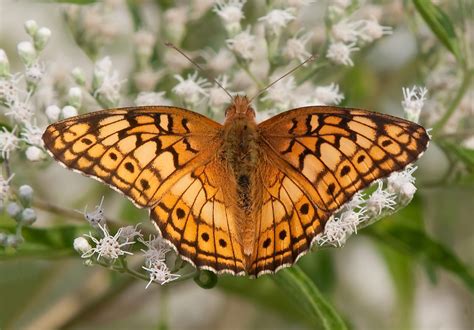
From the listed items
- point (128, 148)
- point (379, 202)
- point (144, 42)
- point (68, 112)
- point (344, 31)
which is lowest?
point (379, 202)

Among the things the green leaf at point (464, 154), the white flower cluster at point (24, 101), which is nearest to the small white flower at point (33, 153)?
the white flower cluster at point (24, 101)

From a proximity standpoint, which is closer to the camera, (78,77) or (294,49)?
(78,77)

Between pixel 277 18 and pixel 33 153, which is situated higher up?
pixel 277 18

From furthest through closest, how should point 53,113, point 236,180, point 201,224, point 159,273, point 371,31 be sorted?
1. point 371,31
2. point 53,113
3. point 236,180
4. point 159,273
5. point 201,224

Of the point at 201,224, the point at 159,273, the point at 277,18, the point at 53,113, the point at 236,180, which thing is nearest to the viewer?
the point at 201,224

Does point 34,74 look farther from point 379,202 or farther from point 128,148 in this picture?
point 379,202

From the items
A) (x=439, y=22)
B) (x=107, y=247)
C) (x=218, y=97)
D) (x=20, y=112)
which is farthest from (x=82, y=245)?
(x=439, y=22)
